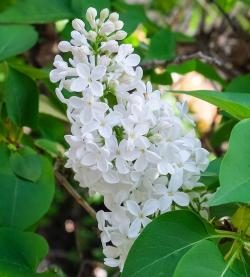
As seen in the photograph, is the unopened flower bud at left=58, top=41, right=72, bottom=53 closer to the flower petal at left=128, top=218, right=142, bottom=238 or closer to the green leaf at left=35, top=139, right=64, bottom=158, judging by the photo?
the flower petal at left=128, top=218, right=142, bottom=238

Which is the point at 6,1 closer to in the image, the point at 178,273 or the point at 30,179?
the point at 30,179

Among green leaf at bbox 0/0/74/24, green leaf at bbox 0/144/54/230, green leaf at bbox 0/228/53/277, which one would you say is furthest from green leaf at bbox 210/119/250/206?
green leaf at bbox 0/0/74/24

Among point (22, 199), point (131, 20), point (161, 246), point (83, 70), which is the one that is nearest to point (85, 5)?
point (131, 20)

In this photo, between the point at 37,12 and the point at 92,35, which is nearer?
the point at 92,35

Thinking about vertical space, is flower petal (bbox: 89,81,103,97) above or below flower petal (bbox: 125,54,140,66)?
below

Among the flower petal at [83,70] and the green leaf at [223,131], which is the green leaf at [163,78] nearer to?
the green leaf at [223,131]

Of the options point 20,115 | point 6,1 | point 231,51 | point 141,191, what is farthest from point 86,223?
point 141,191

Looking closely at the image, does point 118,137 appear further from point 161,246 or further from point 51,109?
point 51,109

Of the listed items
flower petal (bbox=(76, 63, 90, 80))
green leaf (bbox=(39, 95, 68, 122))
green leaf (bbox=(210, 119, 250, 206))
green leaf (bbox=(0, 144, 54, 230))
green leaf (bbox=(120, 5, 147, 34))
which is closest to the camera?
green leaf (bbox=(210, 119, 250, 206))
